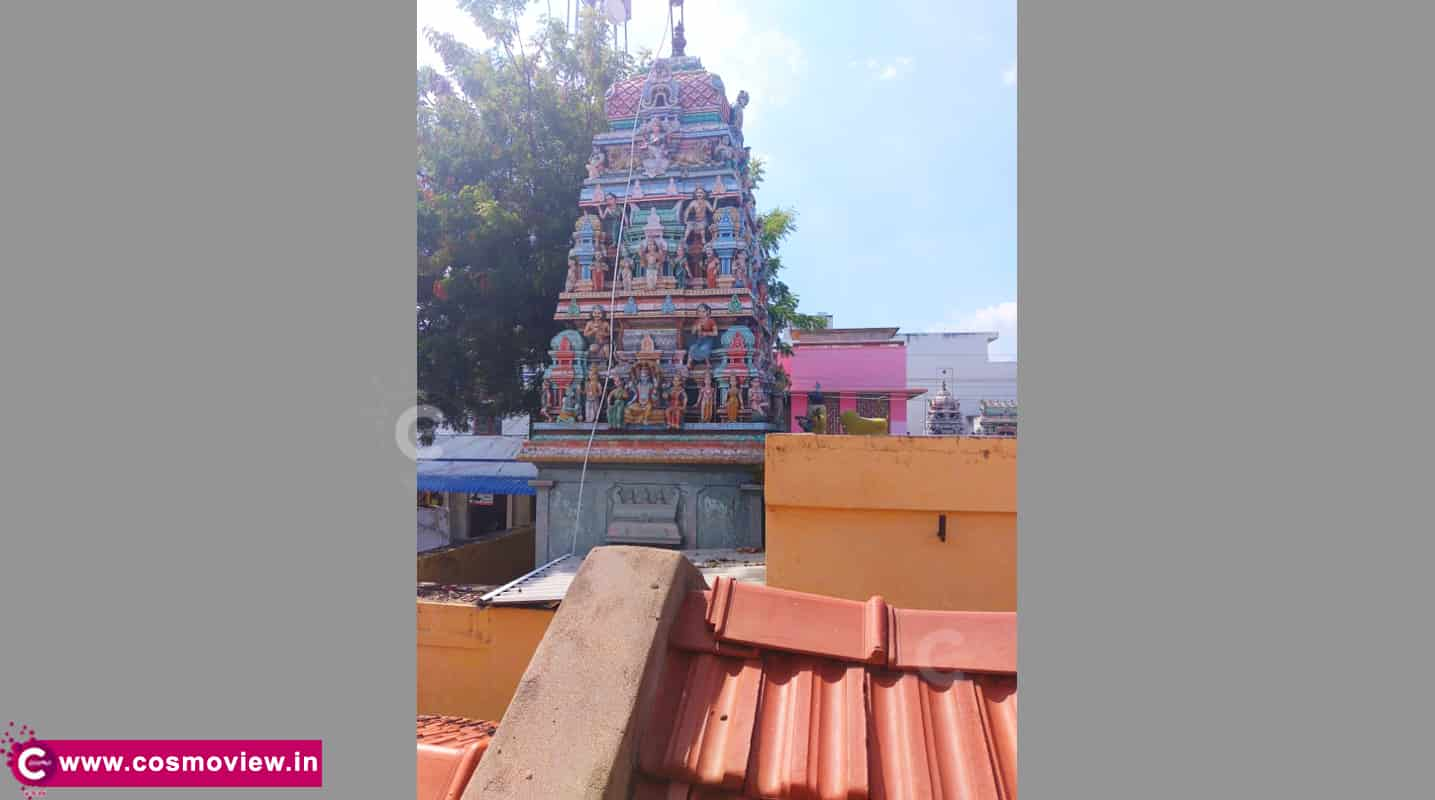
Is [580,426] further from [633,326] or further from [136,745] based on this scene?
[136,745]

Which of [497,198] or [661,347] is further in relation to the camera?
[497,198]

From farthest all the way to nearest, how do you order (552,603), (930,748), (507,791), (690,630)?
(552,603) → (690,630) → (930,748) → (507,791)

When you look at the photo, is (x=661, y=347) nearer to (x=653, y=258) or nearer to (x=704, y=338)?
(x=704, y=338)

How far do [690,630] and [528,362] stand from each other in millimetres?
11211

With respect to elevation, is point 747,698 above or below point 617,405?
below

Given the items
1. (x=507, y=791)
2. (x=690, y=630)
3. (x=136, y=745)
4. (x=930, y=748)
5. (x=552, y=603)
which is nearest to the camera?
(x=136, y=745)

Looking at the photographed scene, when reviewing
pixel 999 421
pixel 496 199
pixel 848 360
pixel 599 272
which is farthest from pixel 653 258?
pixel 848 360

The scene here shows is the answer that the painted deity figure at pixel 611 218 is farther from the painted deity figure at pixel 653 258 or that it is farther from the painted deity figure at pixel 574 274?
the painted deity figure at pixel 653 258

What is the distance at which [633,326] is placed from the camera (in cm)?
834

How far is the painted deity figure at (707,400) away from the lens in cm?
785

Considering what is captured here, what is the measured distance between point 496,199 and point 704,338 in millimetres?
6771

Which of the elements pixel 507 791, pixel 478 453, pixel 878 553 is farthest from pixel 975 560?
pixel 478 453

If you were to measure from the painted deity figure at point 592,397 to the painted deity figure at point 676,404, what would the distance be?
85 centimetres

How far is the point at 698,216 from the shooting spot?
27.7 ft
